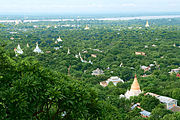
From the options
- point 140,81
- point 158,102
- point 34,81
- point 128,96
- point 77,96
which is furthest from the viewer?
point 140,81

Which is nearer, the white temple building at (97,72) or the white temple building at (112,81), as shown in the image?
the white temple building at (112,81)

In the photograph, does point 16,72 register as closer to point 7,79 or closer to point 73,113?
point 7,79

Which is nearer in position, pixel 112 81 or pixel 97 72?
pixel 112 81

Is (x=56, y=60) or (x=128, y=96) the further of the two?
(x=56, y=60)

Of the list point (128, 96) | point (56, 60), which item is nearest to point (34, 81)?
point (128, 96)

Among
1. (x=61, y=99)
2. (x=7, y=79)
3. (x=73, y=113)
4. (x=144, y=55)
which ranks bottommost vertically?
(x=144, y=55)

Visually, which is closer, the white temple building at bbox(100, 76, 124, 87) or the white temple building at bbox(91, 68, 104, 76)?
the white temple building at bbox(100, 76, 124, 87)

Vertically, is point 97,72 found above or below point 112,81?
below

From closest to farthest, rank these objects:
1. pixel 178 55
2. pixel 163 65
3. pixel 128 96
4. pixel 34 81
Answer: pixel 34 81, pixel 128 96, pixel 163 65, pixel 178 55

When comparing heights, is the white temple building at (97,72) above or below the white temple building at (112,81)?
below

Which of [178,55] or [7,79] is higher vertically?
[7,79]

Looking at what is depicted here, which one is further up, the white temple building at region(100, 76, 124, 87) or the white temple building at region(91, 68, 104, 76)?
the white temple building at region(100, 76, 124, 87)
